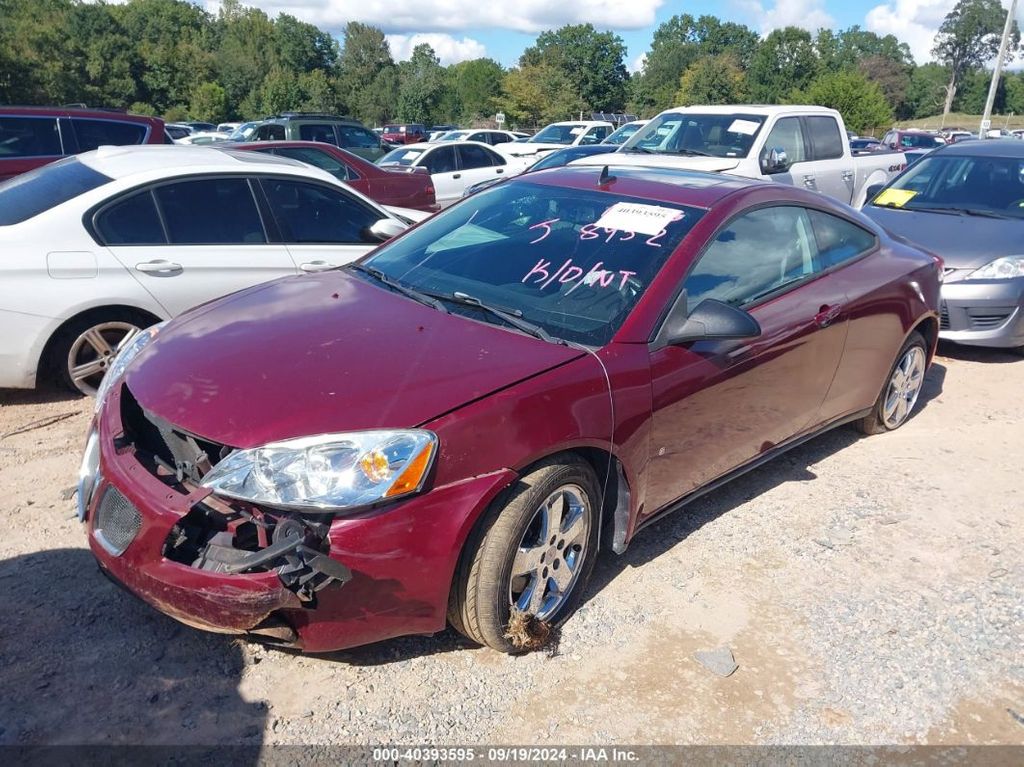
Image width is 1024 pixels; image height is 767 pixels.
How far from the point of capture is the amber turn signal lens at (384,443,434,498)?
2488mm

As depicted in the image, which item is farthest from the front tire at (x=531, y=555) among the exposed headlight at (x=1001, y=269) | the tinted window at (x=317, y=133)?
the tinted window at (x=317, y=133)

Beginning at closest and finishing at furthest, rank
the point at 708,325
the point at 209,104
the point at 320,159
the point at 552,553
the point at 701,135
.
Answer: the point at 552,553
the point at 708,325
the point at 701,135
the point at 320,159
the point at 209,104

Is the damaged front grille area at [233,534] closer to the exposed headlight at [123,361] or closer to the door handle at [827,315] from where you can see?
the exposed headlight at [123,361]

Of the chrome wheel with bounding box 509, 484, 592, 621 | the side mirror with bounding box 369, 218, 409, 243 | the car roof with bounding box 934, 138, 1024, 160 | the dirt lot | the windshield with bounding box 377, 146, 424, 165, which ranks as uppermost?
the car roof with bounding box 934, 138, 1024, 160

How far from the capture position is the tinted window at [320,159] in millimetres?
9547

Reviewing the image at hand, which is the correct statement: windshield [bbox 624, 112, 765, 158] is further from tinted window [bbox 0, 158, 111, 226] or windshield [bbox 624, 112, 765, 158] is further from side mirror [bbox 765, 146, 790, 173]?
tinted window [bbox 0, 158, 111, 226]

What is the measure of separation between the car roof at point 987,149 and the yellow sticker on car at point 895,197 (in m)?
0.70

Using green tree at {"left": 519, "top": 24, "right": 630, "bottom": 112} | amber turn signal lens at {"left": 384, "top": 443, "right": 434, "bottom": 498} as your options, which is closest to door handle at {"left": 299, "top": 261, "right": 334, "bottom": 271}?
amber turn signal lens at {"left": 384, "top": 443, "right": 434, "bottom": 498}

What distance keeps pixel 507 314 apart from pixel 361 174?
22.3ft

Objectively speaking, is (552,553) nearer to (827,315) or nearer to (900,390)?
(827,315)

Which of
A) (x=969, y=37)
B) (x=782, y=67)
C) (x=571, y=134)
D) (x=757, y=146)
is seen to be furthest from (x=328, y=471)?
(x=969, y=37)

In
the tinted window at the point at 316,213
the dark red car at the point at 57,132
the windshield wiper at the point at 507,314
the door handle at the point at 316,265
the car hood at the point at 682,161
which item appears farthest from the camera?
the car hood at the point at 682,161

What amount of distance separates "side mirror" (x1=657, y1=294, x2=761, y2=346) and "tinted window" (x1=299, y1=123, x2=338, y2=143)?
14336 mm

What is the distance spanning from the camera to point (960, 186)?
7824mm
